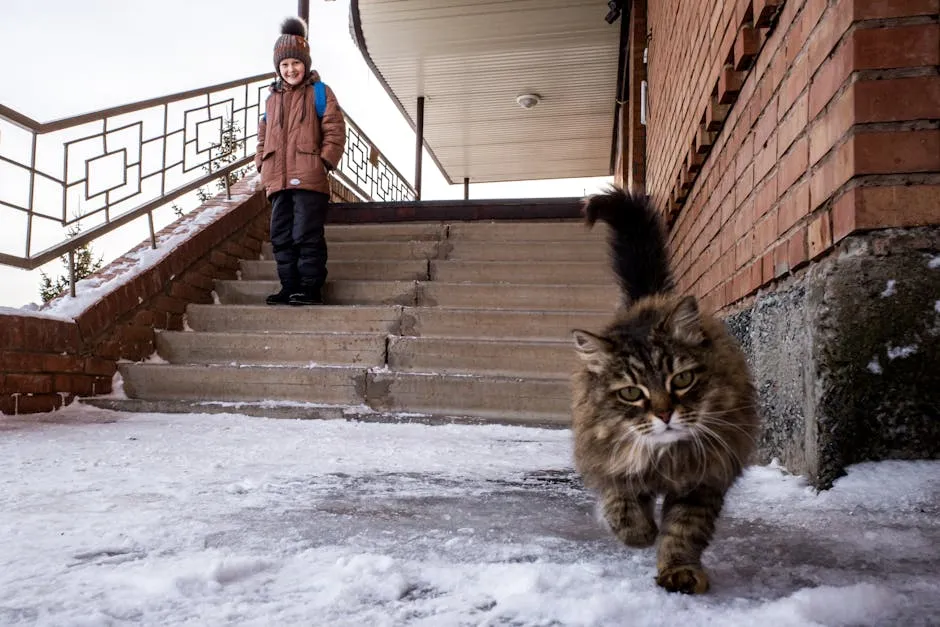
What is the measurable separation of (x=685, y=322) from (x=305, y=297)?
368 centimetres

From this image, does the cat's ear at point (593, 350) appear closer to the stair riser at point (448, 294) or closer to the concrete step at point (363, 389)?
the concrete step at point (363, 389)

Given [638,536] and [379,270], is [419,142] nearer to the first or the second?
[379,270]

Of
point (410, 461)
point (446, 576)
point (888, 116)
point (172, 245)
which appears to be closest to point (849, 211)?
point (888, 116)

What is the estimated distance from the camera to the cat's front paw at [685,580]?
3.79ft

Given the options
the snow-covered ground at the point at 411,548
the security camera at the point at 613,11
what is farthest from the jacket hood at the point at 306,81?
the security camera at the point at 613,11

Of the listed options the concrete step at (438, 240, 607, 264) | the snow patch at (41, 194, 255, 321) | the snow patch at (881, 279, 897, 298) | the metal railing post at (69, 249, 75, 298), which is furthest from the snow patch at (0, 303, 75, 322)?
the snow patch at (881, 279, 897, 298)

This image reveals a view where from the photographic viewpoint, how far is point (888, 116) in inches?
59.5

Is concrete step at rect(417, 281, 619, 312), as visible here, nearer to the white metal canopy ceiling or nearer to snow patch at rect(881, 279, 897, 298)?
snow patch at rect(881, 279, 897, 298)

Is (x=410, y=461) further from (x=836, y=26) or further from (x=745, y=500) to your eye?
(x=836, y=26)

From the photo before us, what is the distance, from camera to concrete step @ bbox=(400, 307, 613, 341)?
14.0 ft

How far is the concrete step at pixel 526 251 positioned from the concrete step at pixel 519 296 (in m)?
0.70

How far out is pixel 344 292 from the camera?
5031 millimetres

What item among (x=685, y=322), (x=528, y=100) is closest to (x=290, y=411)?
(x=685, y=322)

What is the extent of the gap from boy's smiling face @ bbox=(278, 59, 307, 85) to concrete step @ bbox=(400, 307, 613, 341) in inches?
73.0
